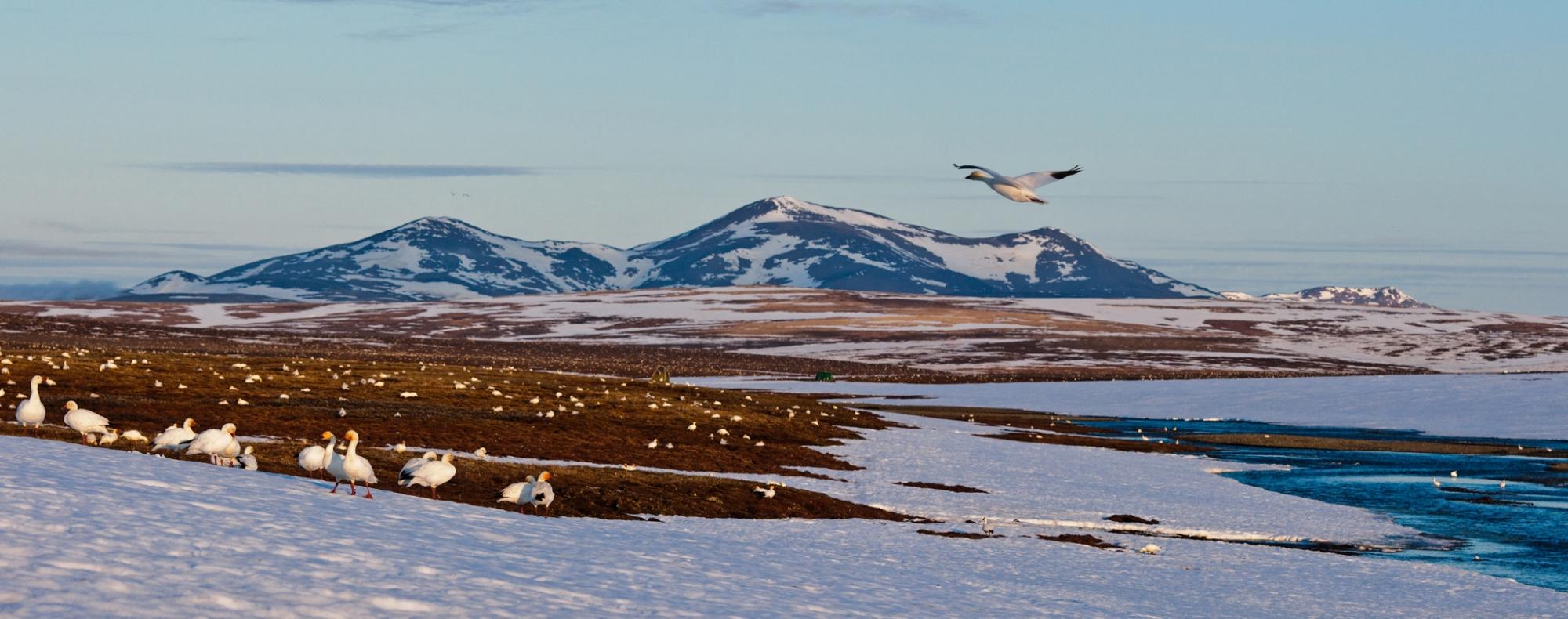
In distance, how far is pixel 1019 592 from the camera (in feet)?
78.2

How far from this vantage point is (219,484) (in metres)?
24.6

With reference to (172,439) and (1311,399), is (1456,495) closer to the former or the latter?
(172,439)

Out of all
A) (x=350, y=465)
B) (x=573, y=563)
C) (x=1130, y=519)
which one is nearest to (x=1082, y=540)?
(x=1130, y=519)

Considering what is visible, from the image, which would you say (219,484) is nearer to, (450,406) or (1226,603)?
(1226,603)

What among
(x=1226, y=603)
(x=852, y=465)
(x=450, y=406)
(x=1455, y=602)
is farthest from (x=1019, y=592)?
(x=450, y=406)

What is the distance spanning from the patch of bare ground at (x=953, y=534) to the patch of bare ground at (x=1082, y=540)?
1.50 metres

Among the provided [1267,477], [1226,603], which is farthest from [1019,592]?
[1267,477]

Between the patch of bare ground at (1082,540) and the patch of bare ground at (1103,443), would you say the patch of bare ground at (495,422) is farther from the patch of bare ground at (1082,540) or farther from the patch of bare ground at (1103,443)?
the patch of bare ground at (1103,443)

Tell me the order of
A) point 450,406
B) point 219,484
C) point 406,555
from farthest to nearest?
point 450,406
point 219,484
point 406,555

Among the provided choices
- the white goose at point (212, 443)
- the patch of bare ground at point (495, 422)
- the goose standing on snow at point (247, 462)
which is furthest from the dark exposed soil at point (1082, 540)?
the white goose at point (212, 443)

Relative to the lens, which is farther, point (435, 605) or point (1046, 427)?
point (1046, 427)

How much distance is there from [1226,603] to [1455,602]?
442 cm

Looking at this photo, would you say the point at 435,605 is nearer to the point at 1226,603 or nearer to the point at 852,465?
the point at 1226,603

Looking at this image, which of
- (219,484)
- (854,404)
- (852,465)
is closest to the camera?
(219,484)
